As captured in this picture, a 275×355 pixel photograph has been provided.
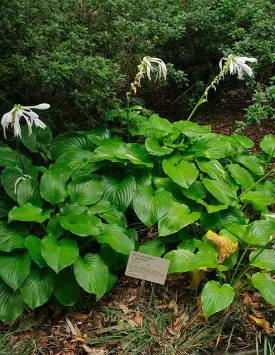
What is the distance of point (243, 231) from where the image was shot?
2605mm

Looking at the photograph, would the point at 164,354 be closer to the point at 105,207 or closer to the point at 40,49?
the point at 105,207

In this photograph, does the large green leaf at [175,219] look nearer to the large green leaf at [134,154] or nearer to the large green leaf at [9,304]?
the large green leaf at [134,154]

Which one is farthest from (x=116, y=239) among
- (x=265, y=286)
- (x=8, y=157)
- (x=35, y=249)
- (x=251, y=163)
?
(x=251, y=163)

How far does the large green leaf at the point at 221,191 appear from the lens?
8.84ft

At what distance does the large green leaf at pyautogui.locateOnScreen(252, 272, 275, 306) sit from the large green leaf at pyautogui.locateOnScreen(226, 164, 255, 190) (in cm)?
77

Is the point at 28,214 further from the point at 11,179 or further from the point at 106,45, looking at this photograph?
the point at 106,45

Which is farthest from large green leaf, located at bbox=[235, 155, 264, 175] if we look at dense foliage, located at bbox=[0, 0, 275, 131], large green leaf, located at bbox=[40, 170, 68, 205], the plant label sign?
large green leaf, located at bbox=[40, 170, 68, 205]

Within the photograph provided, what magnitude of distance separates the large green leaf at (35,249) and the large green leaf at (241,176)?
1427 millimetres

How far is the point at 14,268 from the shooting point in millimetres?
2285

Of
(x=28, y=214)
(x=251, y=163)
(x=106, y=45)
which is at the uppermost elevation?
(x=106, y=45)

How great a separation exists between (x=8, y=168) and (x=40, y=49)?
3.52ft

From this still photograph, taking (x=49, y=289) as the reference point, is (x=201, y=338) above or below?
below

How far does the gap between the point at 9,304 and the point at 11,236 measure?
1.19 ft

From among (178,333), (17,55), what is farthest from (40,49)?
(178,333)
